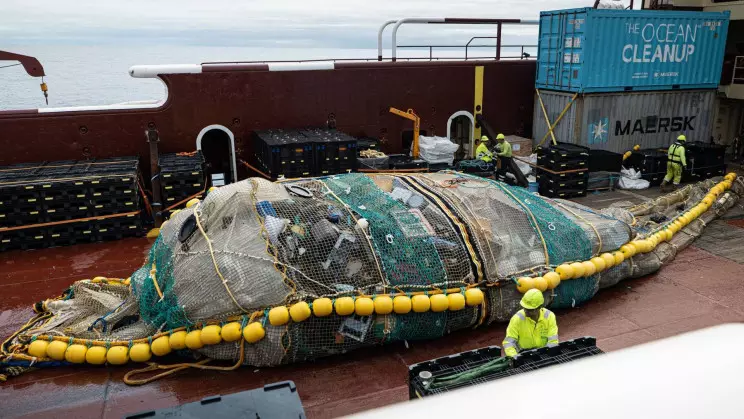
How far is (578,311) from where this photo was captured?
27.6ft

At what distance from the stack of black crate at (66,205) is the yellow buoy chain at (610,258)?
8197 millimetres

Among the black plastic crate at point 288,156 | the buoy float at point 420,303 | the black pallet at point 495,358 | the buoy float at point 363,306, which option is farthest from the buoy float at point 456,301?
the black plastic crate at point 288,156

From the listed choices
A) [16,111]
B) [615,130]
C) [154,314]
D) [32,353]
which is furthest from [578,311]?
[16,111]

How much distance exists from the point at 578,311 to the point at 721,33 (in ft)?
40.8

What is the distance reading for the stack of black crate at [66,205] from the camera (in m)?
11.1

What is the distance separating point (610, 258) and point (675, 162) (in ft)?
25.1

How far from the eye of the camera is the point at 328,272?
6.96 metres

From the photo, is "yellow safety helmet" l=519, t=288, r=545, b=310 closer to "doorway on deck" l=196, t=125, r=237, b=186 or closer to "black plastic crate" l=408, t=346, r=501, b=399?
"black plastic crate" l=408, t=346, r=501, b=399

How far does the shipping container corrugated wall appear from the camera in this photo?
15.4 metres

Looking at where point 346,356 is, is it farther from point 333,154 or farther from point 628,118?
point 628,118

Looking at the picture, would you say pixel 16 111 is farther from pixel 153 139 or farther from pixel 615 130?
pixel 615 130

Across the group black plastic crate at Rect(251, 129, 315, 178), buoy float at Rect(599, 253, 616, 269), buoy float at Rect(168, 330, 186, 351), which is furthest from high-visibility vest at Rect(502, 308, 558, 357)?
black plastic crate at Rect(251, 129, 315, 178)

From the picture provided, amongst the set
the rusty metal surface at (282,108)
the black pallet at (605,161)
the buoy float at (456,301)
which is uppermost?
the rusty metal surface at (282,108)

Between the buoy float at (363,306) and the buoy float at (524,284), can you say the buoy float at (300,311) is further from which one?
the buoy float at (524,284)
